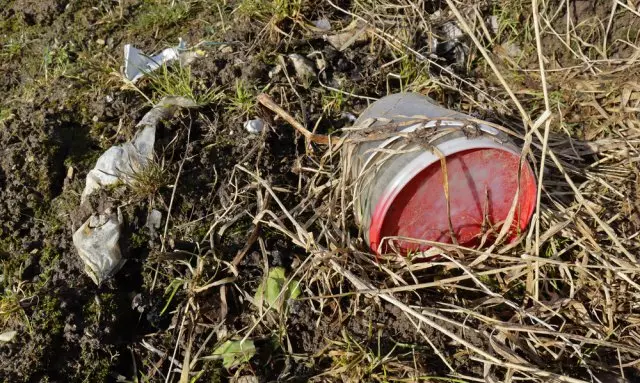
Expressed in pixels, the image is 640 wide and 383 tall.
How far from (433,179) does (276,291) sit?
1.86 feet

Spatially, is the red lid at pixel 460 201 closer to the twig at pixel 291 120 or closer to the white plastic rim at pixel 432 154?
the white plastic rim at pixel 432 154

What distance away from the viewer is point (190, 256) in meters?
1.77

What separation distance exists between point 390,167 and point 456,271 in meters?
0.44

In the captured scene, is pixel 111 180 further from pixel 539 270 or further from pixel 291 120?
pixel 539 270

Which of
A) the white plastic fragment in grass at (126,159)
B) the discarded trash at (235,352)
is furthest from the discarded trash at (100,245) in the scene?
the discarded trash at (235,352)

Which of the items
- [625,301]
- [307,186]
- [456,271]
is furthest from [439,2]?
[625,301]

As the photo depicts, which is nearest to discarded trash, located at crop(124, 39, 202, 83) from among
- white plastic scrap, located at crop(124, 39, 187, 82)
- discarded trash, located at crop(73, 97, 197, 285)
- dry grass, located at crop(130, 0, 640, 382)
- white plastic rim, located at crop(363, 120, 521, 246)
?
white plastic scrap, located at crop(124, 39, 187, 82)

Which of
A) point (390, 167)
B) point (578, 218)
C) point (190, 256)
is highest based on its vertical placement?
point (390, 167)

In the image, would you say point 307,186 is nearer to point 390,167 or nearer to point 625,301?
point 390,167

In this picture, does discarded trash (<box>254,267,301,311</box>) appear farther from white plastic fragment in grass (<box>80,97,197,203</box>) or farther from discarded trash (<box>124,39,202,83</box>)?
discarded trash (<box>124,39,202,83</box>)

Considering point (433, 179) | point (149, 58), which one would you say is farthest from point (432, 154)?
point (149, 58)

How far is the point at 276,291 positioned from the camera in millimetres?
1690

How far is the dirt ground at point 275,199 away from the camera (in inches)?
62.8

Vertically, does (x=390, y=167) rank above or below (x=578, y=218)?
above
